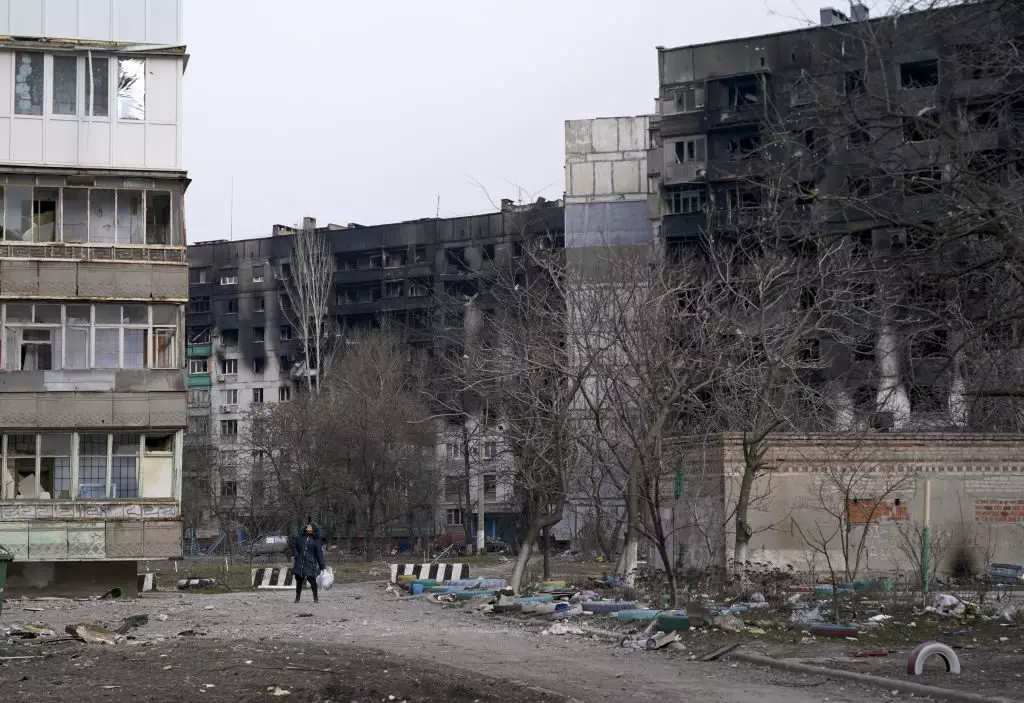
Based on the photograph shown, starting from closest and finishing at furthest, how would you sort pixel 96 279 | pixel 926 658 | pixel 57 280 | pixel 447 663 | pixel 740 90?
pixel 926 658 < pixel 447 663 < pixel 57 280 < pixel 96 279 < pixel 740 90

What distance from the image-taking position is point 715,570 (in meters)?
26.2

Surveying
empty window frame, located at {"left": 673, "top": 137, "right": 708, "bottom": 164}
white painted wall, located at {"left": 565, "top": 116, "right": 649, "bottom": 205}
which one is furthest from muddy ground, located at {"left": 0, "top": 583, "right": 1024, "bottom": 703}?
white painted wall, located at {"left": 565, "top": 116, "right": 649, "bottom": 205}

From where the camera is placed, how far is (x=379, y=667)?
14.7 m

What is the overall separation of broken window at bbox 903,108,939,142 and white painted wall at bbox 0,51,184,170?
20940mm

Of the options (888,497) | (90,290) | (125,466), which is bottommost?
(888,497)

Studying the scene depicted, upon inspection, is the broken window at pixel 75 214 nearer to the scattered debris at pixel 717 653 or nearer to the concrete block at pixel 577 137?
the scattered debris at pixel 717 653

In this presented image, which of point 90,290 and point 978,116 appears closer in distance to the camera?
point 978,116

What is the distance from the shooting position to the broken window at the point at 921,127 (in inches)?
439

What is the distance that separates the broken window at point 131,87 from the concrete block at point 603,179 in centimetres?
4787

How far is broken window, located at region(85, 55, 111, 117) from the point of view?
2916 cm

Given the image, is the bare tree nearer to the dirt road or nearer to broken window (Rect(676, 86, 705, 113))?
broken window (Rect(676, 86, 705, 113))

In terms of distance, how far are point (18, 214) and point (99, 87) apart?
10.4 feet

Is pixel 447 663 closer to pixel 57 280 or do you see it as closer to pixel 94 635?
pixel 94 635

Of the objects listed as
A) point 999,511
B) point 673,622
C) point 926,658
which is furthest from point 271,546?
point 926,658
